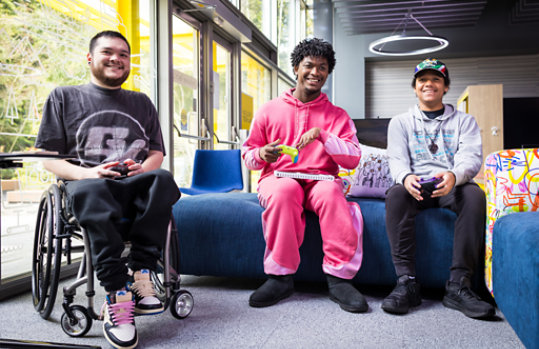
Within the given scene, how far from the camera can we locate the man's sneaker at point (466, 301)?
1593 mm

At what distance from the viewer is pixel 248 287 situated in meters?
2.13

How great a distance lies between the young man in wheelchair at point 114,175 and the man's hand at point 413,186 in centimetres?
96

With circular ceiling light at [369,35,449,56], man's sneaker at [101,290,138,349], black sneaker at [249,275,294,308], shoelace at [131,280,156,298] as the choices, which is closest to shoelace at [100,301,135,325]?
man's sneaker at [101,290,138,349]

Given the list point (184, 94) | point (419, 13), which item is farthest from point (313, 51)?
point (419, 13)

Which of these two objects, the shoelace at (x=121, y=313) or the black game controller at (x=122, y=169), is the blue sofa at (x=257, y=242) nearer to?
the black game controller at (x=122, y=169)

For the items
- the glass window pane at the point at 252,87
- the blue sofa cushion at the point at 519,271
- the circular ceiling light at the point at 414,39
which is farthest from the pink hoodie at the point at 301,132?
the circular ceiling light at the point at 414,39

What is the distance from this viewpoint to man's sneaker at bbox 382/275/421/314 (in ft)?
5.51

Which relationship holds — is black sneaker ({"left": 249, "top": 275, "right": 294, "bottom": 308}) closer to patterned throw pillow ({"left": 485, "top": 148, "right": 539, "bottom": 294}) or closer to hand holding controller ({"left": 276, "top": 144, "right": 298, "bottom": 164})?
hand holding controller ({"left": 276, "top": 144, "right": 298, "bottom": 164})

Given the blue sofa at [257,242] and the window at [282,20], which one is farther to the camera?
the window at [282,20]

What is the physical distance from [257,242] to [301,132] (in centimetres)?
57

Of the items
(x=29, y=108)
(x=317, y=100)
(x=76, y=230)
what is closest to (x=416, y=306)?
(x=317, y=100)

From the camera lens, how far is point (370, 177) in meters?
2.32

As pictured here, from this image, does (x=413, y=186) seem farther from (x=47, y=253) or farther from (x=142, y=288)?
(x=47, y=253)

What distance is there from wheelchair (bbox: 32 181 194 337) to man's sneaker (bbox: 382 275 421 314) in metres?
0.78
